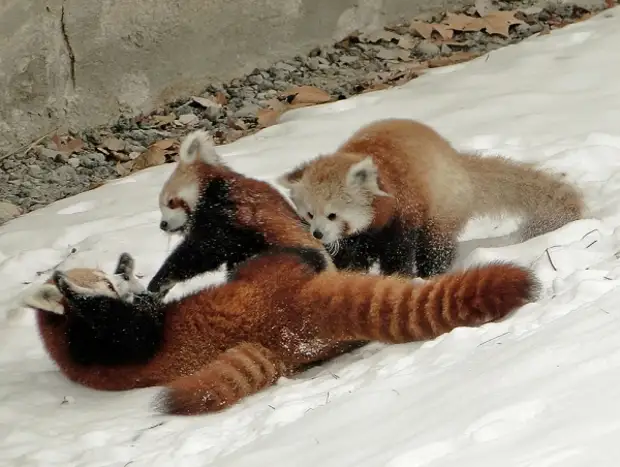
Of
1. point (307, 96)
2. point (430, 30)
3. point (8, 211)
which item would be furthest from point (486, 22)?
point (8, 211)

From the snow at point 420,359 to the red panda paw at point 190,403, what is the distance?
4cm

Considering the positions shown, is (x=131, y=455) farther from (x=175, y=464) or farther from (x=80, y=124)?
(x=80, y=124)

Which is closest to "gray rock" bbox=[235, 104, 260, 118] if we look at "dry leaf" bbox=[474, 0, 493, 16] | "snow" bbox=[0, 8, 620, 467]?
"snow" bbox=[0, 8, 620, 467]

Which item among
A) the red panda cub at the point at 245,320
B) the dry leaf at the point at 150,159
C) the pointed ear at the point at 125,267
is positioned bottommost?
the red panda cub at the point at 245,320

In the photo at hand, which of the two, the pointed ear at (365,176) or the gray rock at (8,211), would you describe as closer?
the pointed ear at (365,176)

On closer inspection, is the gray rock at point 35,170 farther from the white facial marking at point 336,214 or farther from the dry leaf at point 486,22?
the dry leaf at point 486,22

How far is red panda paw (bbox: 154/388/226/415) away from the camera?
10.8 feet

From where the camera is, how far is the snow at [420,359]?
2285mm

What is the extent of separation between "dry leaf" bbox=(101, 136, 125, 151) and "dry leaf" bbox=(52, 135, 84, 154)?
16 cm

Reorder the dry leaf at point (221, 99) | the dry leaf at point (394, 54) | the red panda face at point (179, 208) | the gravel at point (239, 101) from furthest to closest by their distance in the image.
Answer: the dry leaf at point (394, 54), the dry leaf at point (221, 99), the gravel at point (239, 101), the red panda face at point (179, 208)

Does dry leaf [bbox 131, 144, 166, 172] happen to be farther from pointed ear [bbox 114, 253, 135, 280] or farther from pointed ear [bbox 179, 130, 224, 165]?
pointed ear [bbox 114, 253, 135, 280]

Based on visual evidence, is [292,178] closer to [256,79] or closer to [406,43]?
[256,79]

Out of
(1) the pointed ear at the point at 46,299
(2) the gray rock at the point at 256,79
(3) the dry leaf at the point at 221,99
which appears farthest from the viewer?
(2) the gray rock at the point at 256,79

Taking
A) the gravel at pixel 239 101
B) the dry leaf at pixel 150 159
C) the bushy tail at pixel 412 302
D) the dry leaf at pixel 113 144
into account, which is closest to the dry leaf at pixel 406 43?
the gravel at pixel 239 101
